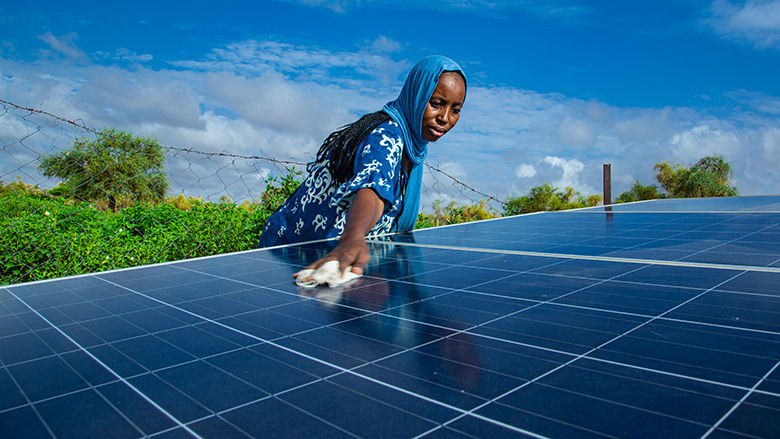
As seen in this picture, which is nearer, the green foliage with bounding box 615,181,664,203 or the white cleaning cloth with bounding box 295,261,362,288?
the white cleaning cloth with bounding box 295,261,362,288

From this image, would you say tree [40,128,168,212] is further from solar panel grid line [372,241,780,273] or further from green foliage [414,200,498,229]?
solar panel grid line [372,241,780,273]

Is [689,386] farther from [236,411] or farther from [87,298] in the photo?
[87,298]

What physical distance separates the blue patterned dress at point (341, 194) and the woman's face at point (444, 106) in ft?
0.75

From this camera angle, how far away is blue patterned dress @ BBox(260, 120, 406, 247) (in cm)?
307

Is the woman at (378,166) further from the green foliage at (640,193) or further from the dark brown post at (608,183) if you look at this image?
the green foliage at (640,193)

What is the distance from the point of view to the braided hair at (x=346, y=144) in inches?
145

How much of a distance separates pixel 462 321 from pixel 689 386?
2.01ft

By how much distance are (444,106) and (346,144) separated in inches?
29.1

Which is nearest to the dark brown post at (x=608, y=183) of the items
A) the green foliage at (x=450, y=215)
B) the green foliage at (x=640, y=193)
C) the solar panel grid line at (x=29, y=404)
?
the green foliage at (x=450, y=215)

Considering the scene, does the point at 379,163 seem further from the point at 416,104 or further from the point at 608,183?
the point at 608,183

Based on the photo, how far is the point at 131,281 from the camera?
7.69 feet

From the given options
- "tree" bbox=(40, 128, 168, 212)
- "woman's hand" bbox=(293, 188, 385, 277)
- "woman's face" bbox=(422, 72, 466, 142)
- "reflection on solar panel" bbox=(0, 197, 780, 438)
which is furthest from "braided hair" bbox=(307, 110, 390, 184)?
"tree" bbox=(40, 128, 168, 212)

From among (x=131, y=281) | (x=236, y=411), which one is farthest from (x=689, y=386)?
(x=131, y=281)

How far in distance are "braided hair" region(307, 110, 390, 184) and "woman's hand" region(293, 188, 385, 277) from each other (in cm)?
77
